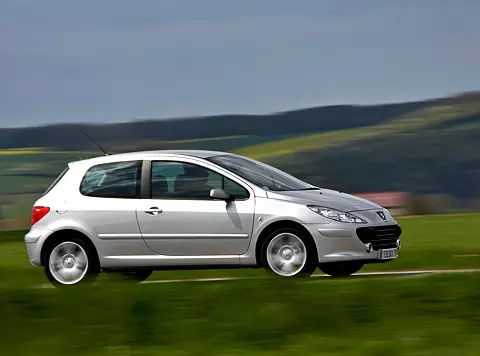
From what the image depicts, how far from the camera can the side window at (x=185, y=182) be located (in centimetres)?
1370

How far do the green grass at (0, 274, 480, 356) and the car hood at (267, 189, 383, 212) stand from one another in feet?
11.1

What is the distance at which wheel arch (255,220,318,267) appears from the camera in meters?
13.2

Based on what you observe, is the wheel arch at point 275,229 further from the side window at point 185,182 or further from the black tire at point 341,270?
the black tire at point 341,270

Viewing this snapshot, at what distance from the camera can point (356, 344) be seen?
8.29m

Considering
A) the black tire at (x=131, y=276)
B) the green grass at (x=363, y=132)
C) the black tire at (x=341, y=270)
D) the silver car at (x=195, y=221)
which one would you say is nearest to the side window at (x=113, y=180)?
the silver car at (x=195, y=221)

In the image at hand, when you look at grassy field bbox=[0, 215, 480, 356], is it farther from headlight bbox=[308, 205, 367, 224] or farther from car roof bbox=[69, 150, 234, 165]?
car roof bbox=[69, 150, 234, 165]

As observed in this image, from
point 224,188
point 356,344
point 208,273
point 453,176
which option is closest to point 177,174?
point 224,188

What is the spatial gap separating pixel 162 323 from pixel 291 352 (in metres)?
1.21

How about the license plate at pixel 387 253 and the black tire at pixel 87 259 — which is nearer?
the license plate at pixel 387 253

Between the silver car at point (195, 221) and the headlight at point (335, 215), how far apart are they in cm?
1

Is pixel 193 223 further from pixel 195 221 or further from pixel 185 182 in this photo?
pixel 185 182

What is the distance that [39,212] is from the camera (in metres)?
14.3

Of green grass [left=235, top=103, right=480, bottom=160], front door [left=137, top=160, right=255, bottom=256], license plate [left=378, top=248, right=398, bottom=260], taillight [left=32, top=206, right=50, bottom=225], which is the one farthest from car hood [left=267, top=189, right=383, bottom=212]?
green grass [left=235, top=103, right=480, bottom=160]

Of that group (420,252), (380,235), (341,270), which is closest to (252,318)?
(380,235)
